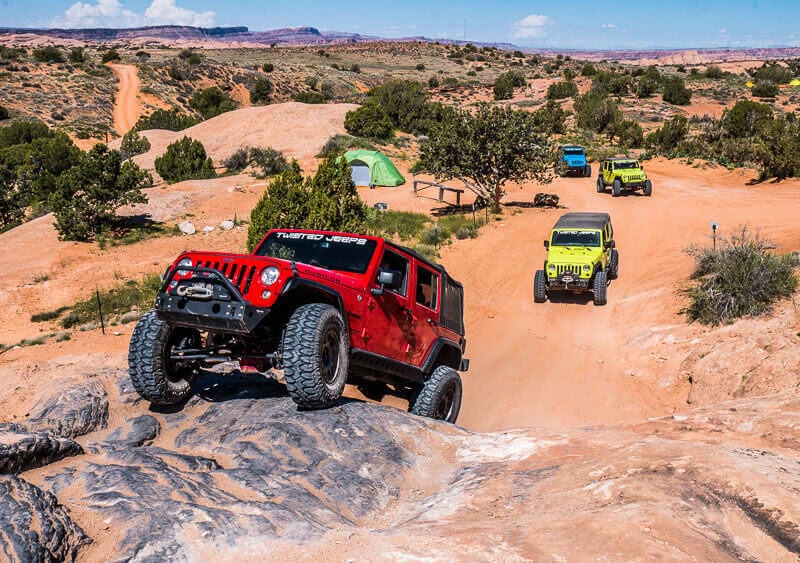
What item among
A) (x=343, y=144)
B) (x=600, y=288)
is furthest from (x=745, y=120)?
(x=600, y=288)

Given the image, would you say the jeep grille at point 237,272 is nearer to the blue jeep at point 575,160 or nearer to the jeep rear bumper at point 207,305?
the jeep rear bumper at point 207,305

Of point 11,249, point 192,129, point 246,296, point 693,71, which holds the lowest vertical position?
point 11,249

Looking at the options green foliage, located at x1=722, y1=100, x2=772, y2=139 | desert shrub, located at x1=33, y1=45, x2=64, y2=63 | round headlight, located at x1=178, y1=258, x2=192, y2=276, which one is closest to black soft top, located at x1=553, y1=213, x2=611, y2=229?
round headlight, located at x1=178, y1=258, x2=192, y2=276

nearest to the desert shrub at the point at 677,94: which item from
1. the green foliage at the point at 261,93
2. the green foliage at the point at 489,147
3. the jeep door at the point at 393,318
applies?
the green foliage at the point at 489,147

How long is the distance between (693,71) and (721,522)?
3536 inches

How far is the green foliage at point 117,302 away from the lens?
15.4 m

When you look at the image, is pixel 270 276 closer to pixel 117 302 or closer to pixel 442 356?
pixel 442 356

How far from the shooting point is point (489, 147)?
2459cm

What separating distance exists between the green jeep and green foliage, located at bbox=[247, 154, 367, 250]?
18.2 ft

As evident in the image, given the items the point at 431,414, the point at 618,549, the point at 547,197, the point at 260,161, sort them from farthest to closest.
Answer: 1. the point at 260,161
2. the point at 547,197
3. the point at 431,414
4. the point at 618,549

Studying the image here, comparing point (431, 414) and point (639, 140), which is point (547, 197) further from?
point (431, 414)

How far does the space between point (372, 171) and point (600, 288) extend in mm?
18602

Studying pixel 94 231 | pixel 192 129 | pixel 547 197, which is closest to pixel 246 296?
pixel 94 231

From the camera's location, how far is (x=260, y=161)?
3381 centimetres
